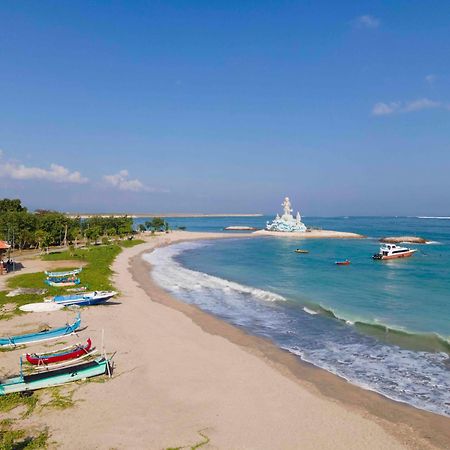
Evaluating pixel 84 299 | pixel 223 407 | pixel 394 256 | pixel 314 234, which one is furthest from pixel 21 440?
pixel 314 234

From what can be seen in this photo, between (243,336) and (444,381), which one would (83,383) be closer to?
(243,336)

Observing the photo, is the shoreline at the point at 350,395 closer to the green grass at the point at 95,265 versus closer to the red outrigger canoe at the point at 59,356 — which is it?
the red outrigger canoe at the point at 59,356

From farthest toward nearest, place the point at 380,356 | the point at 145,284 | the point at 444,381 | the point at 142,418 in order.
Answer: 1. the point at 145,284
2. the point at 380,356
3. the point at 444,381
4. the point at 142,418

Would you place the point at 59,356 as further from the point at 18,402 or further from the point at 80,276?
the point at 80,276

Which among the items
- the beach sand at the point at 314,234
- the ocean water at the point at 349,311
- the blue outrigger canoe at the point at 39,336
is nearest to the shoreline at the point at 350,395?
the ocean water at the point at 349,311

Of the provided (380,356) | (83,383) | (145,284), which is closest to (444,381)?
(380,356)
